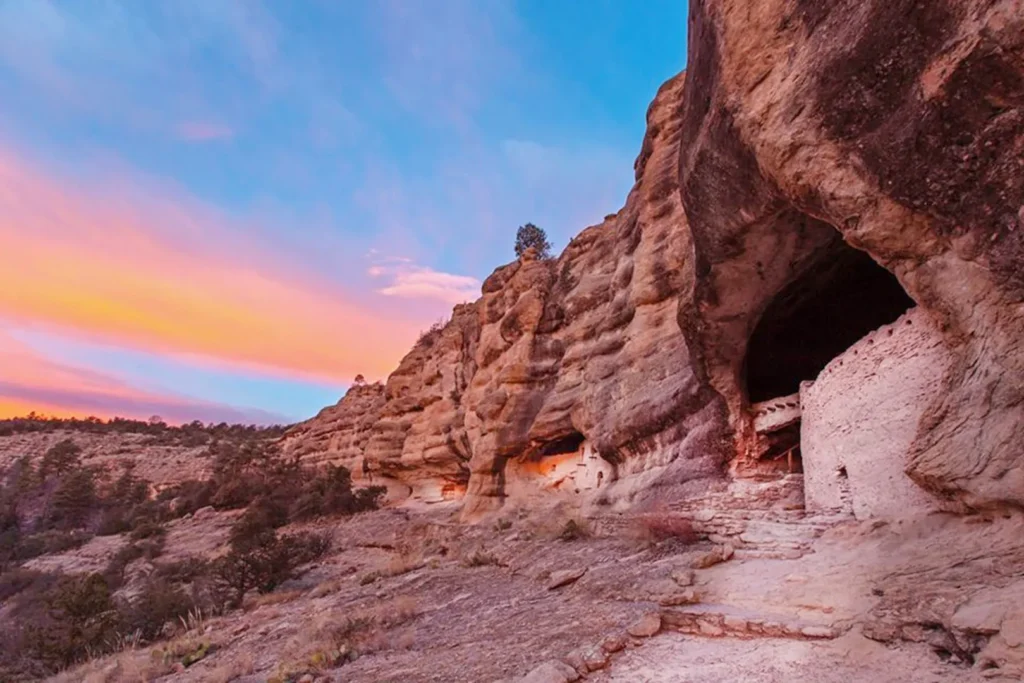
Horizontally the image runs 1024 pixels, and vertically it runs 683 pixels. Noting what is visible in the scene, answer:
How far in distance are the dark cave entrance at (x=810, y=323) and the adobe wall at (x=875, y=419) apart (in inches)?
56.4

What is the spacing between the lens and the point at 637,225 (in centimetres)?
1334

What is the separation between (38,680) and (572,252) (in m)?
14.6

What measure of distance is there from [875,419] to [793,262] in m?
2.39

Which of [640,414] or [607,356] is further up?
[607,356]

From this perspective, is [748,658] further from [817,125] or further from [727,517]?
[817,125]

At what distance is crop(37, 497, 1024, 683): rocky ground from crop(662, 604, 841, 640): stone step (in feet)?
0.05

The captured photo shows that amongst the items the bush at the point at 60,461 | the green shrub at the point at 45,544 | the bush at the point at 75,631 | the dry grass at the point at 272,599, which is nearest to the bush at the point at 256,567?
the dry grass at the point at 272,599

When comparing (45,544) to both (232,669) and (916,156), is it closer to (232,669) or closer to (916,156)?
(232,669)

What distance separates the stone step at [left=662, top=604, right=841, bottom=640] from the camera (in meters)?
4.32

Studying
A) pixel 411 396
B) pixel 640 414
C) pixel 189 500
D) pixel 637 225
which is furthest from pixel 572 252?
pixel 189 500

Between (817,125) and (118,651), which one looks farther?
(118,651)

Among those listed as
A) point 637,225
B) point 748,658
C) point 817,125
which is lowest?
point 748,658

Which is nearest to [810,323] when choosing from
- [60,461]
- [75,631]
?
[75,631]

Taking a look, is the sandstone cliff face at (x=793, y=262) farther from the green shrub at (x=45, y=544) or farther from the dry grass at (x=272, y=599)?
the green shrub at (x=45, y=544)
